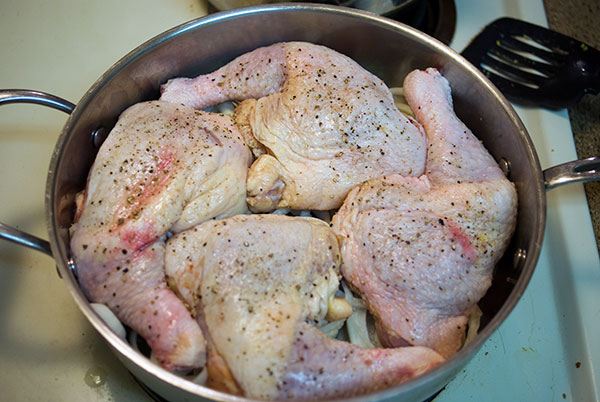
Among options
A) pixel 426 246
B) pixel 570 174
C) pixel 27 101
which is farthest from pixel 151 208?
pixel 570 174

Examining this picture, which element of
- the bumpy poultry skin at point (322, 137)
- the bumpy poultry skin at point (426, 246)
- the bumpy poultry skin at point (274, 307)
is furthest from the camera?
the bumpy poultry skin at point (322, 137)

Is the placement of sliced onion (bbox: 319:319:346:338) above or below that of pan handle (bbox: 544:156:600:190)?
below

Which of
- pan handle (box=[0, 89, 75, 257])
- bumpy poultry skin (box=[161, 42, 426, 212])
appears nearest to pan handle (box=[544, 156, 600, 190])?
bumpy poultry skin (box=[161, 42, 426, 212])

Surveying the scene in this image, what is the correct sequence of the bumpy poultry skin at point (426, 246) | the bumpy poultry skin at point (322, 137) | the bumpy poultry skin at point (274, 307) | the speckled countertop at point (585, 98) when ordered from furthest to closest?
1. the speckled countertop at point (585, 98)
2. the bumpy poultry skin at point (322, 137)
3. the bumpy poultry skin at point (426, 246)
4. the bumpy poultry skin at point (274, 307)

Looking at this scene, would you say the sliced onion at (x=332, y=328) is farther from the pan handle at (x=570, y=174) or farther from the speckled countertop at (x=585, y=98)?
the speckled countertop at (x=585, y=98)

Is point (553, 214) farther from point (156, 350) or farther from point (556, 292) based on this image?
point (156, 350)

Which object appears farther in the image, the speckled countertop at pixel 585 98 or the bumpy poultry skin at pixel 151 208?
the speckled countertop at pixel 585 98

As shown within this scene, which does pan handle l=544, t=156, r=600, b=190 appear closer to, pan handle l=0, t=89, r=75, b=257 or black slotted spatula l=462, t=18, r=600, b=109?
black slotted spatula l=462, t=18, r=600, b=109

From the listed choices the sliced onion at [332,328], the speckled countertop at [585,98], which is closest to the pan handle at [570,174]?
the speckled countertop at [585,98]
